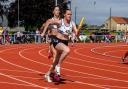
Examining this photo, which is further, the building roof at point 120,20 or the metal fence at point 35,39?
the building roof at point 120,20

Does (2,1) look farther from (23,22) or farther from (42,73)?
(42,73)

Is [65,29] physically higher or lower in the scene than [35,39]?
higher

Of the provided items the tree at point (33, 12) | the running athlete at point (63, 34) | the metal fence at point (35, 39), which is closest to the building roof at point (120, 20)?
the tree at point (33, 12)

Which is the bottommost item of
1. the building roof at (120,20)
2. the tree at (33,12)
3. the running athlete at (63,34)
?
the building roof at (120,20)

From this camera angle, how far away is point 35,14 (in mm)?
73875

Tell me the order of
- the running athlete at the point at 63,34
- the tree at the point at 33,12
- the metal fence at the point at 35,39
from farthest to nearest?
1. the tree at the point at 33,12
2. the metal fence at the point at 35,39
3. the running athlete at the point at 63,34

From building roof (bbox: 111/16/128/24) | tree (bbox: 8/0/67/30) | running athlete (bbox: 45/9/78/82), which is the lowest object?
building roof (bbox: 111/16/128/24)

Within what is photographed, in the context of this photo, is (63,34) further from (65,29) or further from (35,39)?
(35,39)

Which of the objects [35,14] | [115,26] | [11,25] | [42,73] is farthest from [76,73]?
[115,26]

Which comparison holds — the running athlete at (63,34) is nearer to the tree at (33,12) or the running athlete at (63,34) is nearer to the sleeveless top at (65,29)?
the sleeveless top at (65,29)

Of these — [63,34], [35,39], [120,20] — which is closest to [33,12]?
[35,39]

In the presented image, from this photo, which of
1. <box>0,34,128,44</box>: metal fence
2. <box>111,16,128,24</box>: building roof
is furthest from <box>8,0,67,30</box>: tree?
<box>111,16,128,24</box>: building roof

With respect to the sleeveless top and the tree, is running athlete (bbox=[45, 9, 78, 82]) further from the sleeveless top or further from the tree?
the tree

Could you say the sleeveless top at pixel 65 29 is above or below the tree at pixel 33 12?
above
